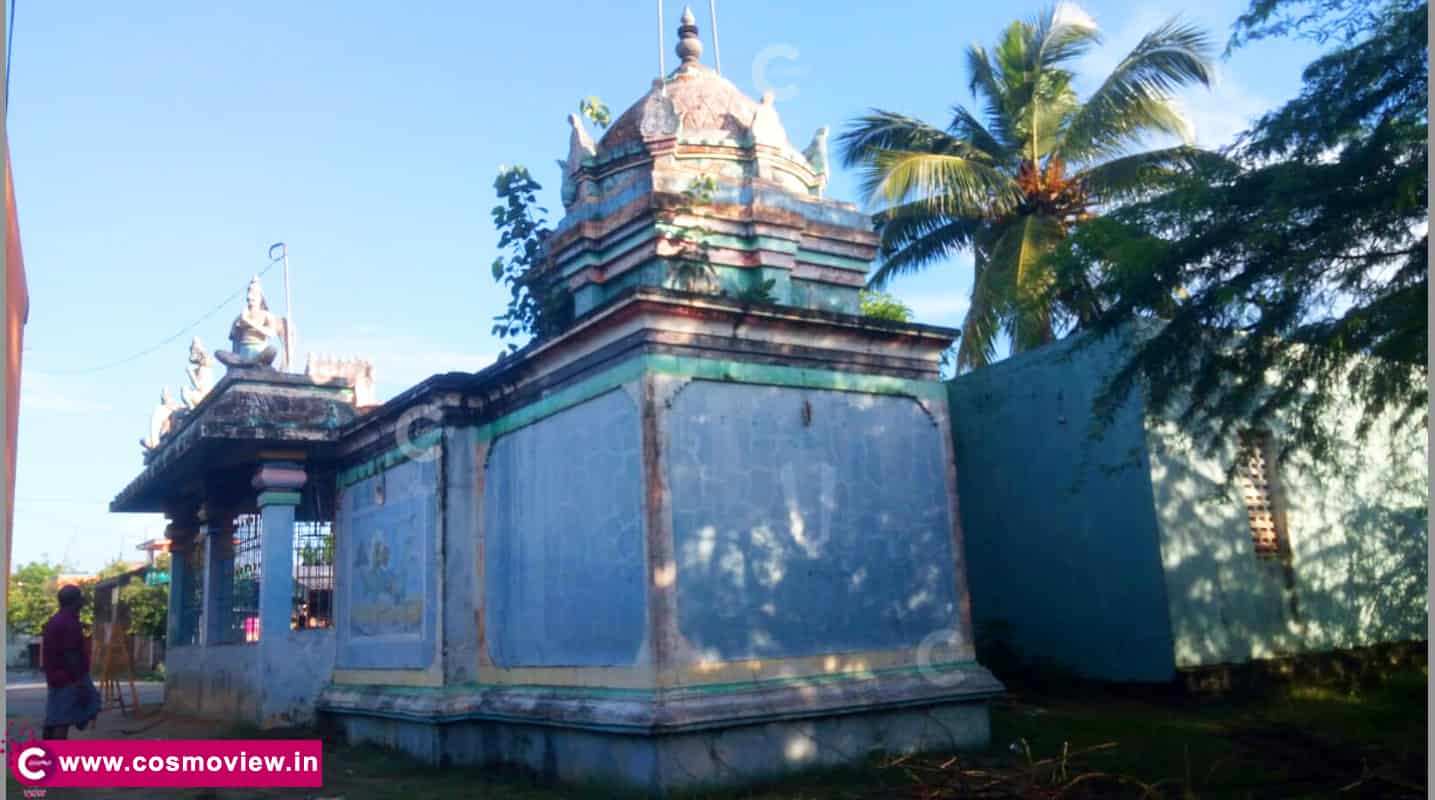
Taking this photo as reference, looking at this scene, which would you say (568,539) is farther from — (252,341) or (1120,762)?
(252,341)

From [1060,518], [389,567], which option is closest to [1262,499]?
[1060,518]

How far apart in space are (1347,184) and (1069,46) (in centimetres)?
1085

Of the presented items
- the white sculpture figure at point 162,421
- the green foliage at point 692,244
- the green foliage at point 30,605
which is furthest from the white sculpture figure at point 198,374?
the green foliage at point 30,605

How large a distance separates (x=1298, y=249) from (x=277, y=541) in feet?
32.1

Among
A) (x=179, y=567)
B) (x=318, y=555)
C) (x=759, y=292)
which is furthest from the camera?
(x=179, y=567)

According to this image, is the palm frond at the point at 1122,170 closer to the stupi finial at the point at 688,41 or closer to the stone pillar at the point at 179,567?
the stupi finial at the point at 688,41

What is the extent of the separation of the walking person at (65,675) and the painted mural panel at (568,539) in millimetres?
3213

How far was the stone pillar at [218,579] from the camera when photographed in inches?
557

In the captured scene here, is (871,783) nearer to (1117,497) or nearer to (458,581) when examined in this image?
(458,581)

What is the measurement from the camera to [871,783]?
25.6 ft

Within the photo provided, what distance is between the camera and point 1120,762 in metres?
8.18

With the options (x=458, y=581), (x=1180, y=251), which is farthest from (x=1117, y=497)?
(x=458, y=581)

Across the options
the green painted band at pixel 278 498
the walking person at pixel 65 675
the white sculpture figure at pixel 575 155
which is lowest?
the walking person at pixel 65 675

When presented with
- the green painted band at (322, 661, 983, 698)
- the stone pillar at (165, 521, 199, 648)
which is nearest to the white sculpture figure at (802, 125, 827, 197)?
the green painted band at (322, 661, 983, 698)
